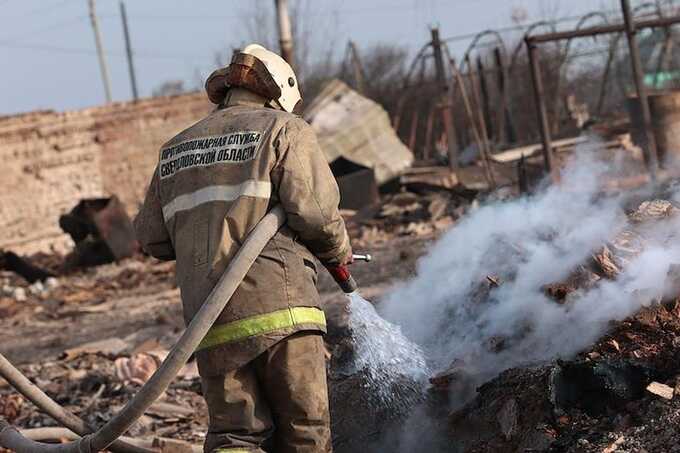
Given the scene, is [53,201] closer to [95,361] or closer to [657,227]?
[95,361]

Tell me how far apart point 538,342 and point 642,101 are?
7.16 m

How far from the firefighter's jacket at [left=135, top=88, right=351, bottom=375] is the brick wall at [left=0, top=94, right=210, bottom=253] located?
1683 cm

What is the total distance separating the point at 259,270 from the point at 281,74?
858mm

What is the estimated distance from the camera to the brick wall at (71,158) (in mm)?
19594

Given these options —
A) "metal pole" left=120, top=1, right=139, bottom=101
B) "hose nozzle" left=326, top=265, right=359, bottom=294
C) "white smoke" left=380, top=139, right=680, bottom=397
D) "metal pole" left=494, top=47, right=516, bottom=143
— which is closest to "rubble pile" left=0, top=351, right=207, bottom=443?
"white smoke" left=380, top=139, right=680, bottom=397

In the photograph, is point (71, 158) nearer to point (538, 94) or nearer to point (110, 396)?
point (538, 94)

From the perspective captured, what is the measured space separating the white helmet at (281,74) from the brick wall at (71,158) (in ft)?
54.7

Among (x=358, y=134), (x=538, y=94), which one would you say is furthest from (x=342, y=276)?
(x=358, y=134)

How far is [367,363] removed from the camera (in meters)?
5.04

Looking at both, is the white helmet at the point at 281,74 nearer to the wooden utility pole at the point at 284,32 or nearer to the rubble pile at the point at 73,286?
the rubble pile at the point at 73,286

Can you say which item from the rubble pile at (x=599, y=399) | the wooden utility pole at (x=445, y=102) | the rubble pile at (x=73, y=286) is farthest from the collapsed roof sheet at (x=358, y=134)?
the rubble pile at (x=599, y=399)

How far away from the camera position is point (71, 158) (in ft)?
67.2

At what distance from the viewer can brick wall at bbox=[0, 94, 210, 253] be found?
19.6m

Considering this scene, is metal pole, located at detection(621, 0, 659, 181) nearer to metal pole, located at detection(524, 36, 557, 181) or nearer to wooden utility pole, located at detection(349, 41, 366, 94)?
metal pole, located at detection(524, 36, 557, 181)
